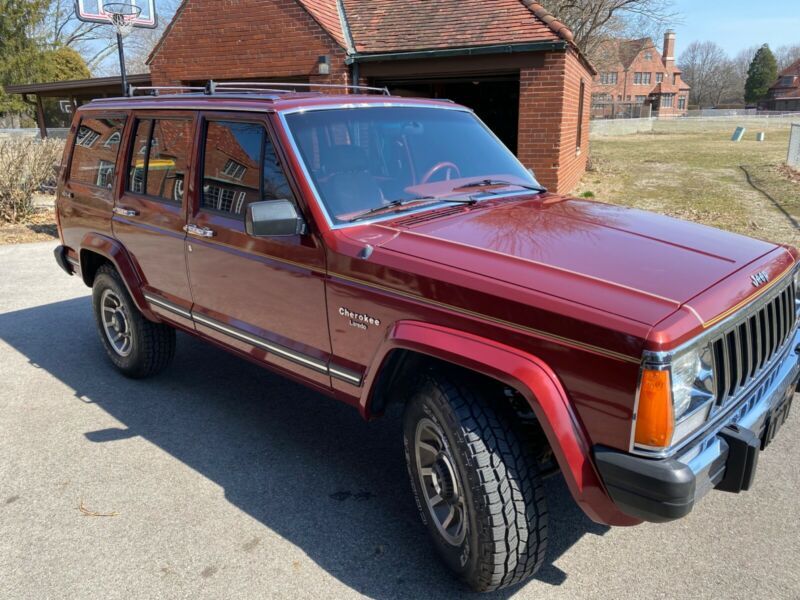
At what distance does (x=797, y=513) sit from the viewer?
3.22 meters

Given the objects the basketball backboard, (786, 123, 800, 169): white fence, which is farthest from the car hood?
(786, 123, 800, 169): white fence

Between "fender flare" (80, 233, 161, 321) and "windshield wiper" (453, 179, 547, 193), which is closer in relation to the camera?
"windshield wiper" (453, 179, 547, 193)

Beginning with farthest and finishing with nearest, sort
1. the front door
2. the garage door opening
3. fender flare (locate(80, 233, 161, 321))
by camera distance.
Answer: the garage door opening, fender flare (locate(80, 233, 161, 321)), the front door

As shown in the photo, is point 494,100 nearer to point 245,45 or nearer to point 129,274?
point 245,45

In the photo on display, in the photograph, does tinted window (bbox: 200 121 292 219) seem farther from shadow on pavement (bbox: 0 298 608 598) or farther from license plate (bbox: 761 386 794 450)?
license plate (bbox: 761 386 794 450)

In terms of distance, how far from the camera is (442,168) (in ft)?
12.1

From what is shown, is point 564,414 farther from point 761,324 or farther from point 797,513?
point 797,513

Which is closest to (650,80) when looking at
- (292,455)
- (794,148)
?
(794,148)

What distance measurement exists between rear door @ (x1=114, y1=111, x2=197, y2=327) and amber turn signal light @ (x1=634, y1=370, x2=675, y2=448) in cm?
286

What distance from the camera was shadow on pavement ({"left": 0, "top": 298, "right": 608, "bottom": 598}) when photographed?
2.98 meters

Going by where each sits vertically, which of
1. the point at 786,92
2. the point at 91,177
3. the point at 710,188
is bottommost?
the point at 710,188

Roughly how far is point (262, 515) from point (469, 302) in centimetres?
164

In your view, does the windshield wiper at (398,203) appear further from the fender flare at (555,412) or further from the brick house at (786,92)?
the brick house at (786,92)

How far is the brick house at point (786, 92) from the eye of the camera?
83.7 metres
